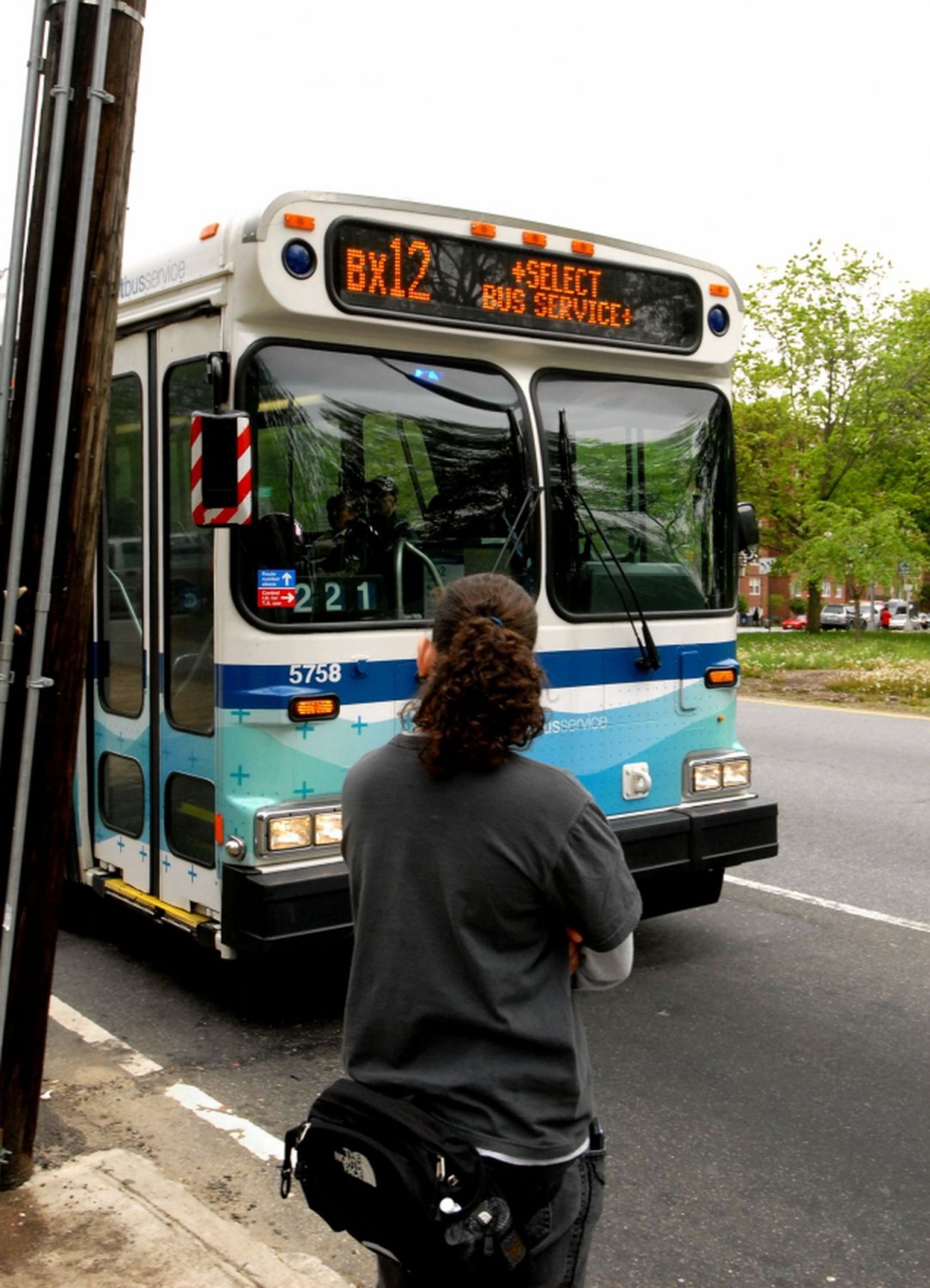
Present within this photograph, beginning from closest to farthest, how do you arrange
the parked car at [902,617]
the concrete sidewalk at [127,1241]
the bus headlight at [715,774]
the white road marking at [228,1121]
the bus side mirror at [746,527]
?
the concrete sidewalk at [127,1241]
the white road marking at [228,1121]
the bus headlight at [715,774]
the bus side mirror at [746,527]
the parked car at [902,617]

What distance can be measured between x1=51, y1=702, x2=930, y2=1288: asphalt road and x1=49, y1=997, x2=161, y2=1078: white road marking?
0.22 ft

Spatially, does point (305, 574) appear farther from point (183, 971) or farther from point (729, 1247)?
point (729, 1247)

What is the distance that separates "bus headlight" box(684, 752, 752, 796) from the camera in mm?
6066

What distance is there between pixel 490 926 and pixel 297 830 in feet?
9.28

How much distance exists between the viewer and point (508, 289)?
18.0 feet

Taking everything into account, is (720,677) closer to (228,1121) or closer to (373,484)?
(373,484)

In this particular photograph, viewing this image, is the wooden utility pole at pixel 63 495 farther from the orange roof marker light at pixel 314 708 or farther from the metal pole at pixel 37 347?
the orange roof marker light at pixel 314 708

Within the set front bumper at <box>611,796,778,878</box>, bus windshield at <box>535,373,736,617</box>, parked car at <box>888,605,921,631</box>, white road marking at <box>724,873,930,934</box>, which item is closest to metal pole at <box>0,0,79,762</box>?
bus windshield at <box>535,373,736,617</box>

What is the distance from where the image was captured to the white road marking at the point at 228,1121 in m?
4.24

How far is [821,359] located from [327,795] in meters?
32.3

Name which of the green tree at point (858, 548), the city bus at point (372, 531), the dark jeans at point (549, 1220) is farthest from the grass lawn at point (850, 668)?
the dark jeans at point (549, 1220)

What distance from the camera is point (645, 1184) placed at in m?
4.05

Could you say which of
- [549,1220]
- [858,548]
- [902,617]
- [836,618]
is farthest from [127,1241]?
[902,617]

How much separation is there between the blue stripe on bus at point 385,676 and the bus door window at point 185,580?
230mm
